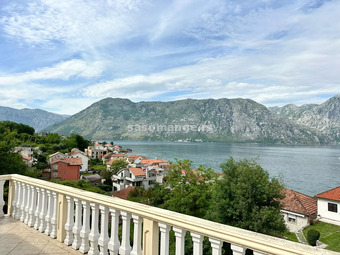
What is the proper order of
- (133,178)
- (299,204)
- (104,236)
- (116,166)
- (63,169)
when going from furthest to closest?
(116,166) < (133,178) < (63,169) < (299,204) < (104,236)

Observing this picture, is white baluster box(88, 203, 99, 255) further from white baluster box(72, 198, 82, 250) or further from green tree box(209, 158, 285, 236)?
green tree box(209, 158, 285, 236)

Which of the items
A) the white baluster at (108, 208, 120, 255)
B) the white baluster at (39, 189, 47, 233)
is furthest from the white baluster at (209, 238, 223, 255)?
the white baluster at (39, 189, 47, 233)

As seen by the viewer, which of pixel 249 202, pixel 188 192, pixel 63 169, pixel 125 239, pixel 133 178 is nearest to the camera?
pixel 125 239

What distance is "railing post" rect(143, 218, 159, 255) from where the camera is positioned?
214cm

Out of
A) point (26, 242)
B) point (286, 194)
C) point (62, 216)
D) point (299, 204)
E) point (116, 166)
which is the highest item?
point (62, 216)

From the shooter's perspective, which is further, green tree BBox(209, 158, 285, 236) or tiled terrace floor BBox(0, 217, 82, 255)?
green tree BBox(209, 158, 285, 236)

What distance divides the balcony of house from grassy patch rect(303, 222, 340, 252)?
65.3 feet

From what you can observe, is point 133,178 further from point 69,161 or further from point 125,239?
point 125,239

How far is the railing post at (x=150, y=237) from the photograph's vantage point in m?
2.14

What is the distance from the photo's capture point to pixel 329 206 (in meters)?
23.3

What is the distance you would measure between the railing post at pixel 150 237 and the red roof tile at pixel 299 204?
24205 mm

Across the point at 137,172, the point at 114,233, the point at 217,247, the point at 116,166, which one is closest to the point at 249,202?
the point at 114,233

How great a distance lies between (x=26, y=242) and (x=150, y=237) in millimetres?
2359

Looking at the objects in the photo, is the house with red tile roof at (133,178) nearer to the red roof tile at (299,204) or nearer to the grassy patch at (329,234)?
the red roof tile at (299,204)
